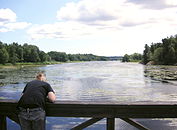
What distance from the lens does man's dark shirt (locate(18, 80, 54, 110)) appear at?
4.38 m

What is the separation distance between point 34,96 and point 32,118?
0.39 m

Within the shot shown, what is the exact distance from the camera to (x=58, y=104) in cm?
451

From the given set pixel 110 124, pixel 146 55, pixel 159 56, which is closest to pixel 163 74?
pixel 110 124

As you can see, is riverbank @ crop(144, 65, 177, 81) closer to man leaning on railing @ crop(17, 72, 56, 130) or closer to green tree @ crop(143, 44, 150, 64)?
man leaning on railing @ crop(17, 72, 56, 130)

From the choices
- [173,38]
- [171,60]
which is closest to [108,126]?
[171,60]

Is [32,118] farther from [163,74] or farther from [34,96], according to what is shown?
[163,74]

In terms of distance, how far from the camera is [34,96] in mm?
4422

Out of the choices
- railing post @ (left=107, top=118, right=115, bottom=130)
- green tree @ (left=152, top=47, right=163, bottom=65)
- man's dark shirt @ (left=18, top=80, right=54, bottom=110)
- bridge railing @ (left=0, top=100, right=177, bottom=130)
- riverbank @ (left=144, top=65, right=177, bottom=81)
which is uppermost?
green tree @ (left=152, top=47, right=163, bottom=65)

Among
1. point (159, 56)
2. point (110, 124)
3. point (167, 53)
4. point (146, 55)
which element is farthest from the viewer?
point (146, 55)

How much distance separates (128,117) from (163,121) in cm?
974

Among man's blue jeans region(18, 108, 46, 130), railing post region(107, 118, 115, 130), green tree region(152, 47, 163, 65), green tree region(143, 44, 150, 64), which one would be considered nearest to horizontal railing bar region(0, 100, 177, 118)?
railing post region(107, 118, 115, 130)

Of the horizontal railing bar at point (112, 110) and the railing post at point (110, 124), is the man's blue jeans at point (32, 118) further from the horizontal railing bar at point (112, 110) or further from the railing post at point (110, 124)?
the railing post at point (110, 124)

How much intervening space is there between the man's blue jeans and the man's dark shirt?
9cm

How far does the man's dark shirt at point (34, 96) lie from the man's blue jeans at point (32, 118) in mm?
88
